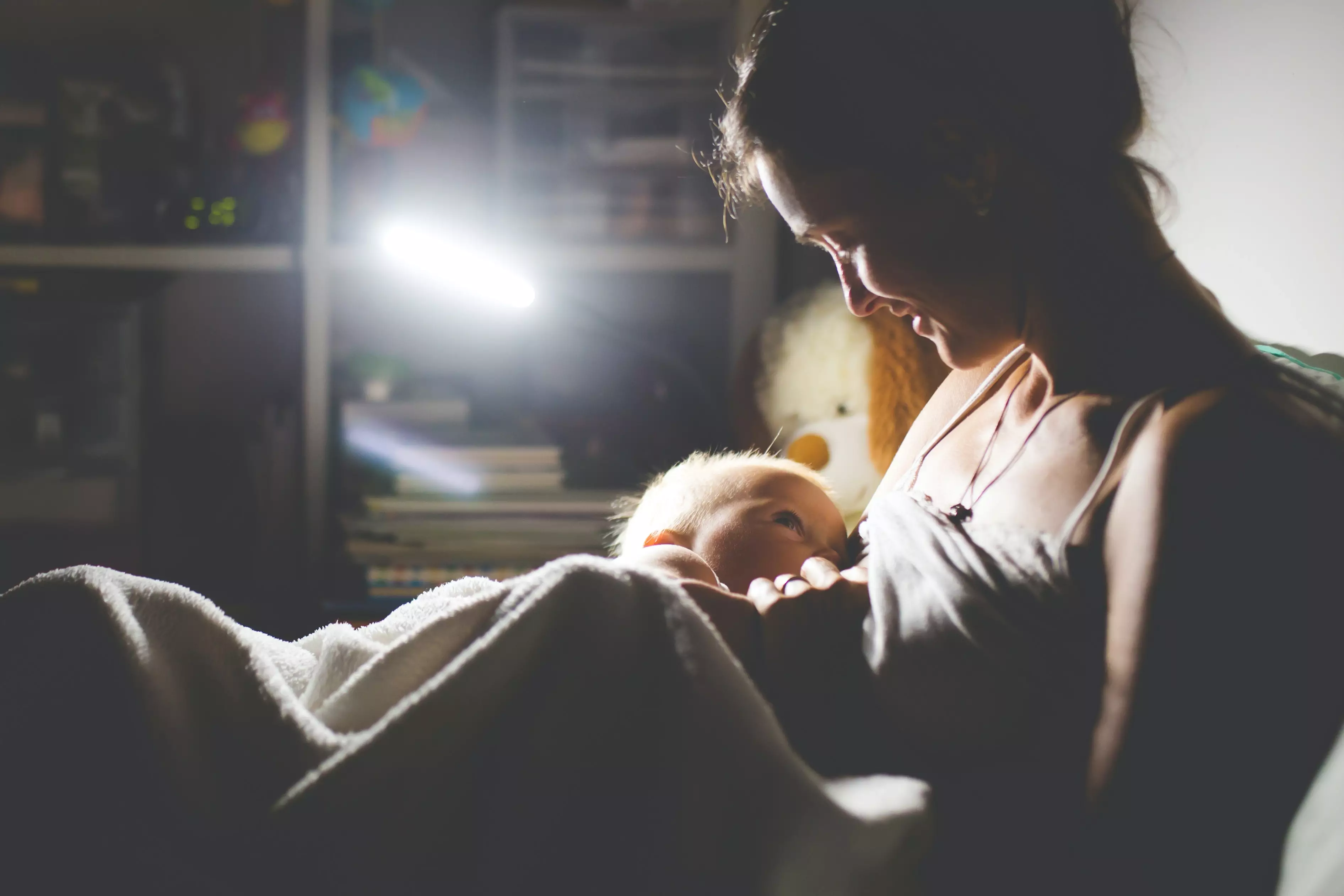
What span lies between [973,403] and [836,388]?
18.0 inches

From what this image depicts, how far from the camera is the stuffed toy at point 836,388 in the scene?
1254 mm

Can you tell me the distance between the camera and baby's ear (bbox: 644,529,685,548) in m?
0.95

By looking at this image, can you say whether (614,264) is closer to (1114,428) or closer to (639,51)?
(639,51)

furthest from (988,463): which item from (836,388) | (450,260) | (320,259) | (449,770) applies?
(320,259)

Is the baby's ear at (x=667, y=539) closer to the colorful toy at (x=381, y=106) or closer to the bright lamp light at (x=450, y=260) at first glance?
the bright lamp light at (x=450, y=260)

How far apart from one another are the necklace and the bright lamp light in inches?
39.9

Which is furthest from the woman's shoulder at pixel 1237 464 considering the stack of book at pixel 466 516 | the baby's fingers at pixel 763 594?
the stack of book at pixel 466 516

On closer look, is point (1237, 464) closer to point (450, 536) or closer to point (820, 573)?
point (820, 573)

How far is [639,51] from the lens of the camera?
185 cm

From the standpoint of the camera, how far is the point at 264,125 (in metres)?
1.87

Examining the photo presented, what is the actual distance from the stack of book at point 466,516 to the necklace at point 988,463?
95cm

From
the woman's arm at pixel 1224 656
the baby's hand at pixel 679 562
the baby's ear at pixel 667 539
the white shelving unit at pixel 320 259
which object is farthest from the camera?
the white shelving unit at pixel 320 259

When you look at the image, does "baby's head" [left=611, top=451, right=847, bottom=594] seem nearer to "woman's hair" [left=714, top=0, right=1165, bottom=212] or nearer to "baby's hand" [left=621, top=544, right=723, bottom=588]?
"baby's hand" [left=621, top=544, right=723, bottom=588]

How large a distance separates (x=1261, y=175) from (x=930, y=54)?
18.8 inches
